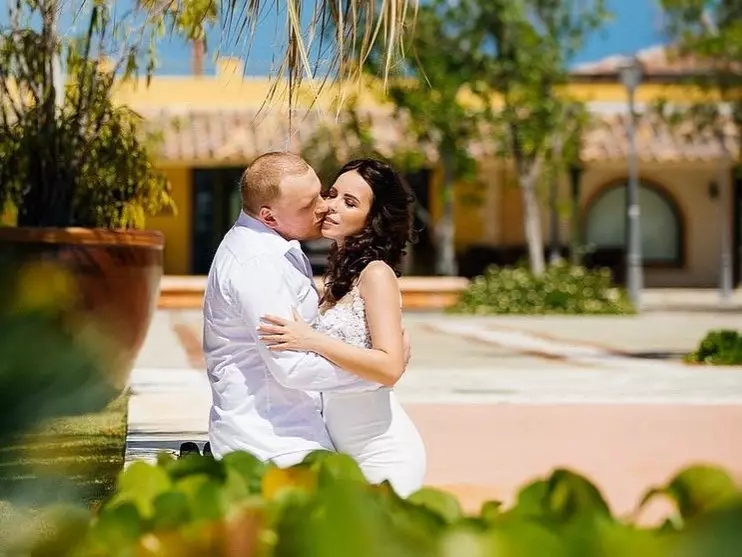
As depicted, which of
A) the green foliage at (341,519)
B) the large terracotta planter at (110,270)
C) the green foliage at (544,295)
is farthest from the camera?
the green foliage at (544,295)

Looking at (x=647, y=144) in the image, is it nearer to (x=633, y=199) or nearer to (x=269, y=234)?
(x=633, y=199)

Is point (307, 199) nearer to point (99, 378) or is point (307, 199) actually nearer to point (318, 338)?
point (318, 338)

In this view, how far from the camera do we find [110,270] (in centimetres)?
834

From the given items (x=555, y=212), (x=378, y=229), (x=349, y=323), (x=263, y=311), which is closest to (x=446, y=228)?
(x=555, y=212)

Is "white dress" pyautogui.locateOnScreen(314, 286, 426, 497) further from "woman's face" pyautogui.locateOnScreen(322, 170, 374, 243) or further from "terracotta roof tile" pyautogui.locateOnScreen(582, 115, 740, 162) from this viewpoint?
"terracotta roof tile" pyautogui.locateOnScreen(582, 115, 740, 162)

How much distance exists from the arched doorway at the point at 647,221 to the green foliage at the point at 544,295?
36.1 feet

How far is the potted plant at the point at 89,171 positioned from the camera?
8.38m

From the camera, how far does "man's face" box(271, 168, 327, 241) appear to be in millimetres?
3658

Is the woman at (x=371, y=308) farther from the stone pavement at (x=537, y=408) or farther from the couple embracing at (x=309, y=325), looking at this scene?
the stone pavement at (x=537, y=408)

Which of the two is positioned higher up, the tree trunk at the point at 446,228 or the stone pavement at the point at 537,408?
the tree trunk at the point at 446,228

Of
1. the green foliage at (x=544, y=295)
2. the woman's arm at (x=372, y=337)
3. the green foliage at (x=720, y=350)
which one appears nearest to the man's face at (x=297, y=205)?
the woman's arm at (x=372, y=337)

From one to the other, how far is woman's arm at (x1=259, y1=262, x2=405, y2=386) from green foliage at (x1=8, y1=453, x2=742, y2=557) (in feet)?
3.09

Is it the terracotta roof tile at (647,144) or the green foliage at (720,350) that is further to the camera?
the terracotta roof tile at (647,144)

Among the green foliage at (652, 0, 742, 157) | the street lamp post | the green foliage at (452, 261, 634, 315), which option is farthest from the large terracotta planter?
the green foliage at (652, 0, 742, 157)
